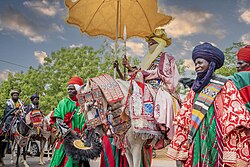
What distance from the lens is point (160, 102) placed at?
558cm

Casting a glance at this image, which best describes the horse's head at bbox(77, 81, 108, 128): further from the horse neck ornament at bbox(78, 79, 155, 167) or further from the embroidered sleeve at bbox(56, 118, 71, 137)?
the embroidered sleeve at bbox(56, 118, 71, 137)

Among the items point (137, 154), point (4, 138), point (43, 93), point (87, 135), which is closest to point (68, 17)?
point (87, 135)

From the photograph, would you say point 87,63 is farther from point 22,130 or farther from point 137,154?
point 137,154

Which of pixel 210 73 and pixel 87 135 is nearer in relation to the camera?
pixel 210 73

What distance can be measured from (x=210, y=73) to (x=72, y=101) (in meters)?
3.70

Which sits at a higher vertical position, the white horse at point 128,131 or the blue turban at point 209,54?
the blue turban at point 209,54

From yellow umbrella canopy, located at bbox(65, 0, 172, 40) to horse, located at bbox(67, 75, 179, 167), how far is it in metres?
2.66

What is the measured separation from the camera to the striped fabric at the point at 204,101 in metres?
3.52

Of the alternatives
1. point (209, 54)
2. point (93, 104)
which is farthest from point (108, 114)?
point (209, 54)

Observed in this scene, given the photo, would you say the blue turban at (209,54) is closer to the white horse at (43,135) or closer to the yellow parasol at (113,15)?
the yellow parasol at (113,15)

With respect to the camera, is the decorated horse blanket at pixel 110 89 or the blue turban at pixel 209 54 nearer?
the blue turban at pixel 209 54

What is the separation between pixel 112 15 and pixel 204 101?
16.1ft

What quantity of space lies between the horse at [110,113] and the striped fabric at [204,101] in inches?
73.8

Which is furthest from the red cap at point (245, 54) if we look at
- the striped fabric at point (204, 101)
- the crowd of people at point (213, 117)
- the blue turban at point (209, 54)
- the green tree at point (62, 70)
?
the green tree at point (62, 70)
